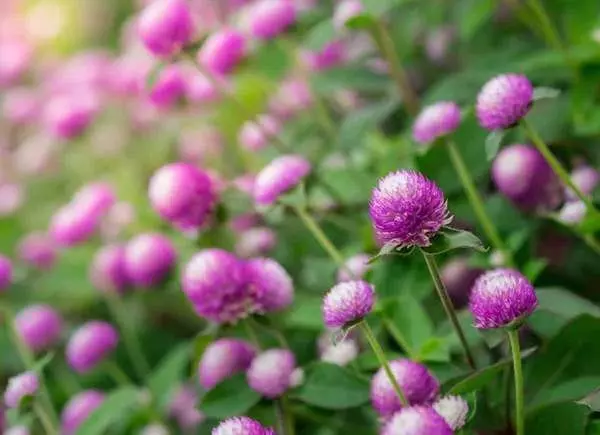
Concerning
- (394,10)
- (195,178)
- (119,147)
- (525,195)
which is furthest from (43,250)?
(525,195)

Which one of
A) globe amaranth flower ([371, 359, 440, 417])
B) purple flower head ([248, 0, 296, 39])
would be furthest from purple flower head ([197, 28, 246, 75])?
globe amaranth flower ([371, 359, 440, 417])

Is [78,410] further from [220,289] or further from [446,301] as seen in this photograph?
[446,301]

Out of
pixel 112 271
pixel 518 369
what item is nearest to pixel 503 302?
pixel 518 369

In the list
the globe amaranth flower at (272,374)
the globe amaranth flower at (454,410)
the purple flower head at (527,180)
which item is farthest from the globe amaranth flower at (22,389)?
the purple flower head at (527,180)

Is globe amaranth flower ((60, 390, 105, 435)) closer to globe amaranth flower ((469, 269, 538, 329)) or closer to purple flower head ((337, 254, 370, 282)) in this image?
purple flower head ((337, 254, 370, 282))

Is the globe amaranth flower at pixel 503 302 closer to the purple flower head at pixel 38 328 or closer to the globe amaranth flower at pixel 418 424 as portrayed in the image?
the globe amaranth flower at pixel 418 424
